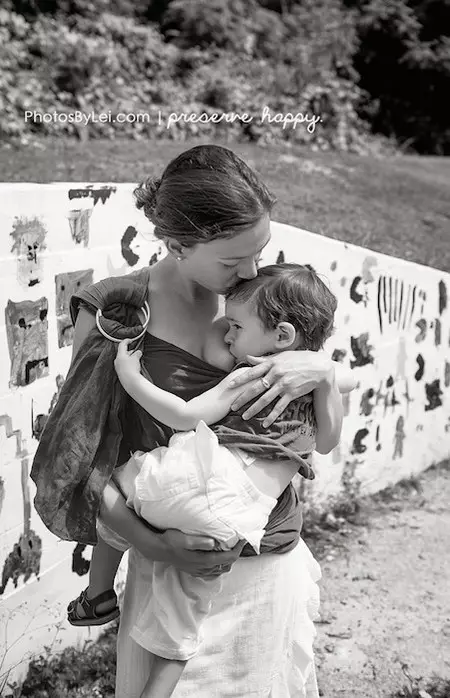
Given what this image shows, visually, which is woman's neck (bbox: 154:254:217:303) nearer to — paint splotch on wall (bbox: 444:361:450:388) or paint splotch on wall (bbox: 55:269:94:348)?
paint splotch on wall (bbox: 55:269:94:348)

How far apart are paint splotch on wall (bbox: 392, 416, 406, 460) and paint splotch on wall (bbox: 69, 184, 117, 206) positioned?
2.58m

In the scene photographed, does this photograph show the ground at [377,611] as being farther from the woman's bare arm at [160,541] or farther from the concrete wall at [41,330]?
the woman's bare arm at [160,541]

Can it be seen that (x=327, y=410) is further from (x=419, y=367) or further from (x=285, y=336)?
(x=419, y=367)

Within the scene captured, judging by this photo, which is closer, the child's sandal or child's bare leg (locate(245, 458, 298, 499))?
child's bare leg (locate(245, 458, 298, 499))

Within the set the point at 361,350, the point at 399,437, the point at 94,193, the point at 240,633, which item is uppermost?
the point at 94,193

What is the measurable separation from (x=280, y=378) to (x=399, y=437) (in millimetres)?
3325

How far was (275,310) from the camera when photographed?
1979 millimetres

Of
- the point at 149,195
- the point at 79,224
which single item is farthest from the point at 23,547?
the point at 149,195

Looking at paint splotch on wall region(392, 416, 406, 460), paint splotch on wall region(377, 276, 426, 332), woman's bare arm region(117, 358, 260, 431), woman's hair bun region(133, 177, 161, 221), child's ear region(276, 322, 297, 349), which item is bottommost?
paint splotch on wall region(392, 416, 406, 460)

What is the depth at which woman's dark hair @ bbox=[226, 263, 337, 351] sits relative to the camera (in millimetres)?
1984

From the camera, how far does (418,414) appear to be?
5270 millimetres

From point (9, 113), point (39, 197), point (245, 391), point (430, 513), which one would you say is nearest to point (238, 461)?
point (245, 391)

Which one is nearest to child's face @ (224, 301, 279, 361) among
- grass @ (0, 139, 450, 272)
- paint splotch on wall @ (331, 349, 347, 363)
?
paint splotch on wall @ (331, 349, 347, 363)

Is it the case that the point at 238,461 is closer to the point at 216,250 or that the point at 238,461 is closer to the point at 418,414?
the point at 216,250
